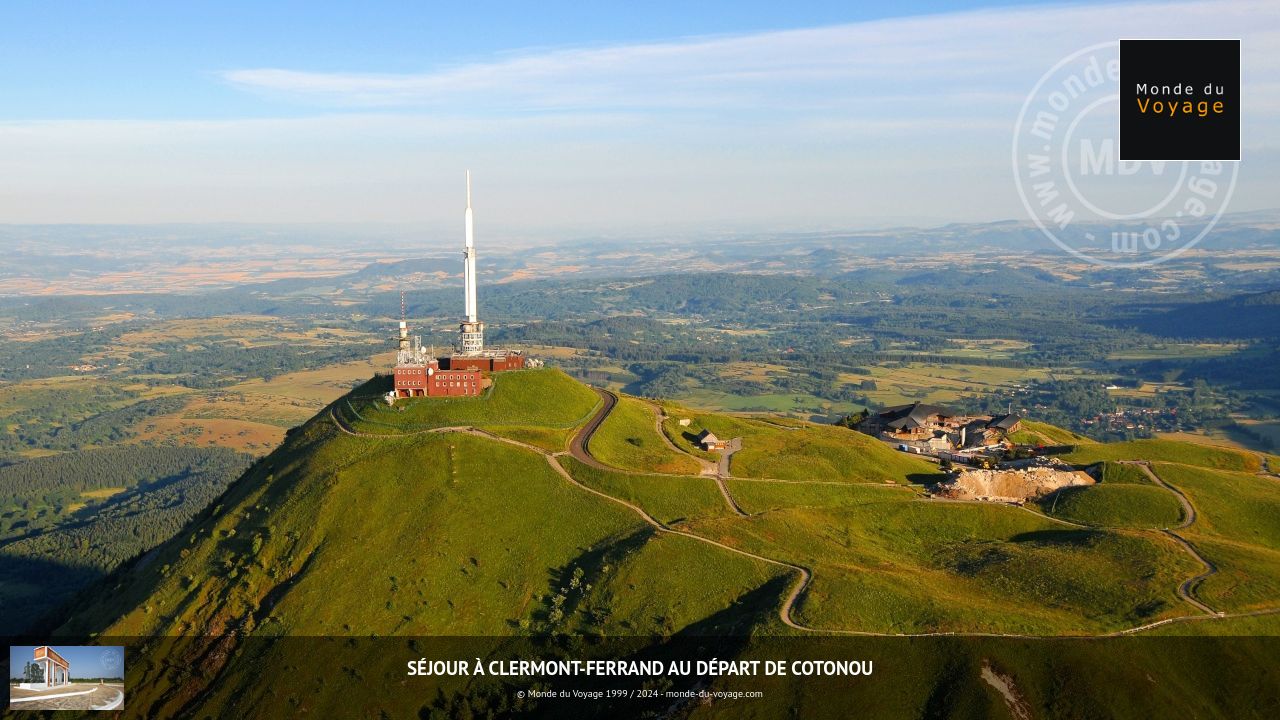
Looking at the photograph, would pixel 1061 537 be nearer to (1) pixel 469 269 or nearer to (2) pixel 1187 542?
(2) pixel 1187 542

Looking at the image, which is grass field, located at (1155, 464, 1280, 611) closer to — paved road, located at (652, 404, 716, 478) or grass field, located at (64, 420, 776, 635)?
grass field, located at (64, 420, 776, 635)

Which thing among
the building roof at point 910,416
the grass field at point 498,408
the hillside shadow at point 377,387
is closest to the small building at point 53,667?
the grass field at point 498,408

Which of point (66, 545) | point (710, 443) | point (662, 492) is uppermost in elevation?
point (710, 443)

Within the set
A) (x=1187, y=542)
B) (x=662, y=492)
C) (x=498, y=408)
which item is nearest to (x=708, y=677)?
(x=662, y=492)

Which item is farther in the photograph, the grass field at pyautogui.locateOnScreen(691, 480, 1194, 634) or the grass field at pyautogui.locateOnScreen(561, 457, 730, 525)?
the grass field at pyautogui.locateOnScreen(561, 457, 730, 525)

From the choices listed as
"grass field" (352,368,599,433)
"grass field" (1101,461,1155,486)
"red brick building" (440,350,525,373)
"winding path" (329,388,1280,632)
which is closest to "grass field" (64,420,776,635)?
"winding path" (329,388,1280,632)

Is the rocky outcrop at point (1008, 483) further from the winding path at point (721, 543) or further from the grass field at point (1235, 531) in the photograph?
the grass field at point (1235, 531)

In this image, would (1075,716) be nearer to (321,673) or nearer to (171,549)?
(321,673)
